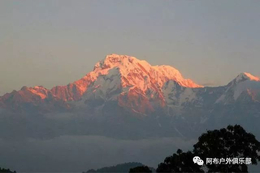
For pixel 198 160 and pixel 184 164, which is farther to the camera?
pixel 184 164

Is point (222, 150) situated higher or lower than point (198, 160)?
higher

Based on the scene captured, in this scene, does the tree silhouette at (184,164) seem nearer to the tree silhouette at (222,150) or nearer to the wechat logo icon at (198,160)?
the tree silhouette at (222,150)

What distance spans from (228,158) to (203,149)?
23.2ft

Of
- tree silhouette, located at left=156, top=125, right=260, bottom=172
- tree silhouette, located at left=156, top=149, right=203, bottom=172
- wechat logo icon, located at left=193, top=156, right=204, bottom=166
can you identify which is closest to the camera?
tree silhouette, located at left=156, top=125, right=260, bottom=172

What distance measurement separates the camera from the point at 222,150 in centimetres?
13262

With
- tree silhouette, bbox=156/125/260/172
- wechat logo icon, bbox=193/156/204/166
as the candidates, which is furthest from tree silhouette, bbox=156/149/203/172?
wechat logo icon, bbox=193/156/204/166

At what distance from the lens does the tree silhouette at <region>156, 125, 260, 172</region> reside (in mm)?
131250

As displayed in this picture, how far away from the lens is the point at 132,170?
423ft

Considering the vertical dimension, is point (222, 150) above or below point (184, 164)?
above

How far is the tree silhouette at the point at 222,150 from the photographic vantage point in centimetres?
13125

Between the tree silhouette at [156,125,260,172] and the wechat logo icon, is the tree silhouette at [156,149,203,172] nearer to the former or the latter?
the tree silhouette at [156,125,260,172]

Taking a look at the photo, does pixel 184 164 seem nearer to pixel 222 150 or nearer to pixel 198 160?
pixel 198 160

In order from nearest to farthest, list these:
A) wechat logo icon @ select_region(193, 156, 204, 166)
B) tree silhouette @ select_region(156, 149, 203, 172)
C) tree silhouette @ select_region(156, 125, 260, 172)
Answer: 1. tree silhouette @ select_region(156, 125, 260, 172)
2. wechat logo icon @ select_region(193, 156, 204, 166)
3. tree silhouette @ select_region(156, 149, 203, 172)

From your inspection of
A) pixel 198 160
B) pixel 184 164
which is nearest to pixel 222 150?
pixel 198 160
